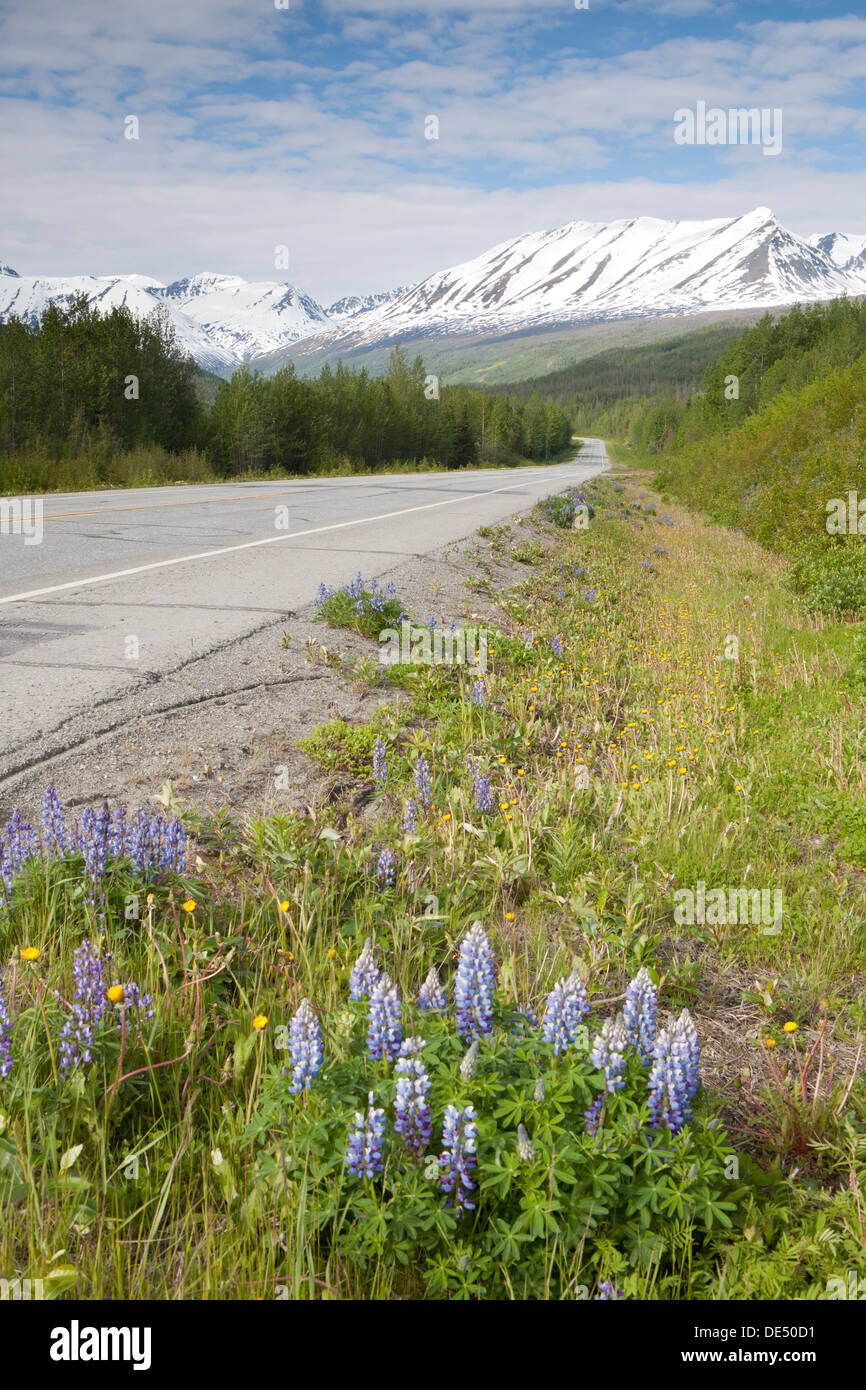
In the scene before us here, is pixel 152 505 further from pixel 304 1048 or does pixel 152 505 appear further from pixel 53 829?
pixel 304 1048

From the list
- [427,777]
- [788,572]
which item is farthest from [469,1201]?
[788,572]

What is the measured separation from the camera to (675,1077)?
77.0 inches

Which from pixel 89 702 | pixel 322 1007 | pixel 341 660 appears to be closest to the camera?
pixel 322 1007

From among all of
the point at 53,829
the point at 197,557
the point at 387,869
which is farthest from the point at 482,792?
the point at 197,557

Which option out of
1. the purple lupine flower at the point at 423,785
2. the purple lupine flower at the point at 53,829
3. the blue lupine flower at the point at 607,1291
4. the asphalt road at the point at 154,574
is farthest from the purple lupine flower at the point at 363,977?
the asphalt road at the point at 154,574

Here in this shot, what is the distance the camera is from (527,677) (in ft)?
20.8

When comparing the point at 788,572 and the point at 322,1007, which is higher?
the point at 788,572

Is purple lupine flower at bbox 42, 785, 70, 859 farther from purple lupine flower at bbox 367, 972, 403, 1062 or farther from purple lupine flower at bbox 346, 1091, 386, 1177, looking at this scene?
purple lupine flower at bbox 346, 1091, 386, 1177

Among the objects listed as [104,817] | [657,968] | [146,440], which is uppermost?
[146,440]

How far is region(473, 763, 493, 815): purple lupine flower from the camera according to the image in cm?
404

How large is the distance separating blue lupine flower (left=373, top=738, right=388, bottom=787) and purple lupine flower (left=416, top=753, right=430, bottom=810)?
0.58 feet

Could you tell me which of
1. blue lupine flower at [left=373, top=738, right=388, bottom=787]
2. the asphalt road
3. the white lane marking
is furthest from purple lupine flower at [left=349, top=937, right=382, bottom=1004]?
the white lane marking
